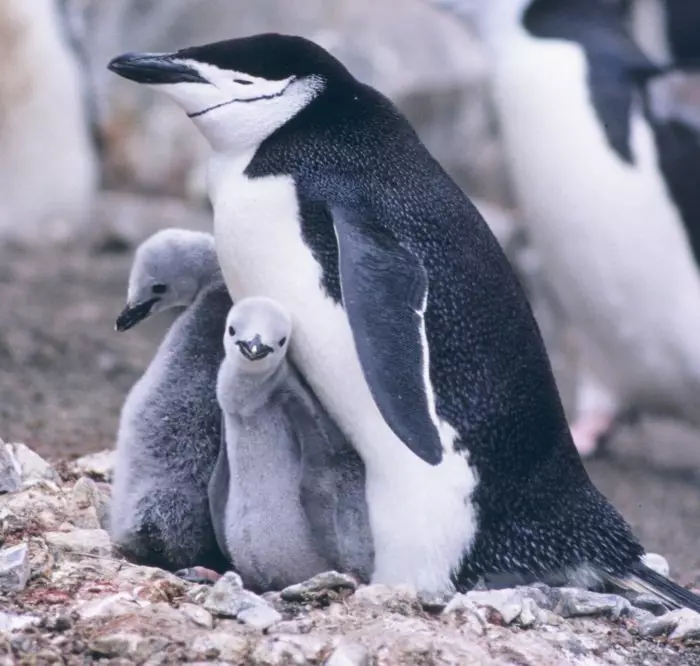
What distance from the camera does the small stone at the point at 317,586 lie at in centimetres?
257

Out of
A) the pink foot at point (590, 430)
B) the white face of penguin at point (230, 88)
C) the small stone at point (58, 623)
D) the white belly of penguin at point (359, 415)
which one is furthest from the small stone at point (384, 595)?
the pink foot at point (590, 430)

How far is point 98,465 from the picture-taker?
358 cm

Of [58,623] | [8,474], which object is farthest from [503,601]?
[8,474]

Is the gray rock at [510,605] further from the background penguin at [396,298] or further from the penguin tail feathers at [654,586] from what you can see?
the penguin tail feathers at [654,586]

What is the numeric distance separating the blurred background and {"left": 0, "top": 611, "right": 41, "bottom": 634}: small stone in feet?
4.96

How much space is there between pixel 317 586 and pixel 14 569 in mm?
528

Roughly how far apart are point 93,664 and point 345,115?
1.20 metres

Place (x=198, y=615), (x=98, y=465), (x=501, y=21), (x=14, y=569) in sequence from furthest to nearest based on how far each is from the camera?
(x=501, y=21) < (x=98, y=465) < (x=14, y=569) < (x=198, y=615)

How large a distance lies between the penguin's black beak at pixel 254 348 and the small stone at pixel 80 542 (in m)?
0.51

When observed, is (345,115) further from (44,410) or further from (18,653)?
(44,410)

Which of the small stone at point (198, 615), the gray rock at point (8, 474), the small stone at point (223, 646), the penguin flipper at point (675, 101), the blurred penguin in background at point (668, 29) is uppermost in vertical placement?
the blurred penguin in background at point (668, 29)

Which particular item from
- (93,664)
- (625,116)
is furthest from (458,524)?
(625,116)

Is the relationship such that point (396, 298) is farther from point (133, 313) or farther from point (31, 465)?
point (31, 465)

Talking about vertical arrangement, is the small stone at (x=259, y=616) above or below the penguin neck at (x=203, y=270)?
below
